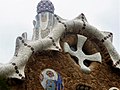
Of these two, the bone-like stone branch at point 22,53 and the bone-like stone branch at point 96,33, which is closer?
the bone-like stone branch at point 22,53

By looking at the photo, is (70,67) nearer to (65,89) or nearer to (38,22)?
(65,89)

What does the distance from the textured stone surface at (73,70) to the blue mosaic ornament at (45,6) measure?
1792 millimetres

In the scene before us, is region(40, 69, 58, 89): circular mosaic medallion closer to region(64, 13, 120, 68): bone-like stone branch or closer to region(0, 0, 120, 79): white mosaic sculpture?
region(0, 0, 120, 79): white mosaic sculpture

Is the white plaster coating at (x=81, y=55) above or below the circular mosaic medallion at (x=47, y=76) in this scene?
above

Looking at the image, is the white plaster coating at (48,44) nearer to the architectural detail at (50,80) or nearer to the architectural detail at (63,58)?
the architectural detail at (63,58)

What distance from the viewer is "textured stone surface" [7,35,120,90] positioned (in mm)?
11773

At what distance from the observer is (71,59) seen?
12.8 meters

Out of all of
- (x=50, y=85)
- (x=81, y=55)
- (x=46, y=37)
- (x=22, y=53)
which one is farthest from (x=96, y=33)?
(x=22, y=53)

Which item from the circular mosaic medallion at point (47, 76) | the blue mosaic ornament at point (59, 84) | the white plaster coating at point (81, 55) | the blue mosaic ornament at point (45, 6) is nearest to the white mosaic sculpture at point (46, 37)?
the blue mosaic ornament at point (45, 6)

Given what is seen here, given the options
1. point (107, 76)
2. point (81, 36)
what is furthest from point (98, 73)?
point (81, 36)

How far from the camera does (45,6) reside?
48.3 ft

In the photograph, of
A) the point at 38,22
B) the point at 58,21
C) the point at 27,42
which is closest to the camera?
the point at 27,42

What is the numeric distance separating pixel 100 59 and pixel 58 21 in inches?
63.6

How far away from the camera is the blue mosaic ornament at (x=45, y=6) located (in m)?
14.6
